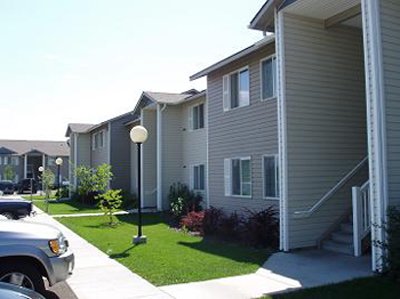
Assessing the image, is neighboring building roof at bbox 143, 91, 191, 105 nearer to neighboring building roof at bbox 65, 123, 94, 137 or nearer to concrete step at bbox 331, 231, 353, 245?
concrete step at bbox 331, 231, 353, 245

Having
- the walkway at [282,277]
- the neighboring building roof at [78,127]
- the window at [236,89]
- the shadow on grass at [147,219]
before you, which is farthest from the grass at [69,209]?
the walkway at [282,277]

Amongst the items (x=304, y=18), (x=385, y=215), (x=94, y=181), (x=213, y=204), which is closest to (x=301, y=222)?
(x=385, y=215)

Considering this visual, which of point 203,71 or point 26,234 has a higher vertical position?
point 203,71

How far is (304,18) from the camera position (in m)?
11.8

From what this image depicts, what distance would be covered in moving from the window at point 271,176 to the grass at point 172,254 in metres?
2.45

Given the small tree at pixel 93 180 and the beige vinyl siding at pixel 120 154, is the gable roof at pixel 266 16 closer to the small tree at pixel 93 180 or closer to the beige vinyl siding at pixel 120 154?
the small tree at pixel 93 180

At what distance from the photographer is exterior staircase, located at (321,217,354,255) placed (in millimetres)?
10695

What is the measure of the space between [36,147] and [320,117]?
200ft

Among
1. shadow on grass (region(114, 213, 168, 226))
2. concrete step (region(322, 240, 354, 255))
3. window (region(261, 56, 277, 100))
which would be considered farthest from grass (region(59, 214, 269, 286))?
window (region(261, 56, 277, 100))

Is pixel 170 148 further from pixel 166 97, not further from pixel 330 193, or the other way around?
pixel 330 193

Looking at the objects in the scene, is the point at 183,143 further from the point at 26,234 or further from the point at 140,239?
the point at 26,234

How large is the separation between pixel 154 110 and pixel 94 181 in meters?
6.56

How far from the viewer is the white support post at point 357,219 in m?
10.0

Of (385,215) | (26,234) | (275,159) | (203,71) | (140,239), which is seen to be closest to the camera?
(26,234)
